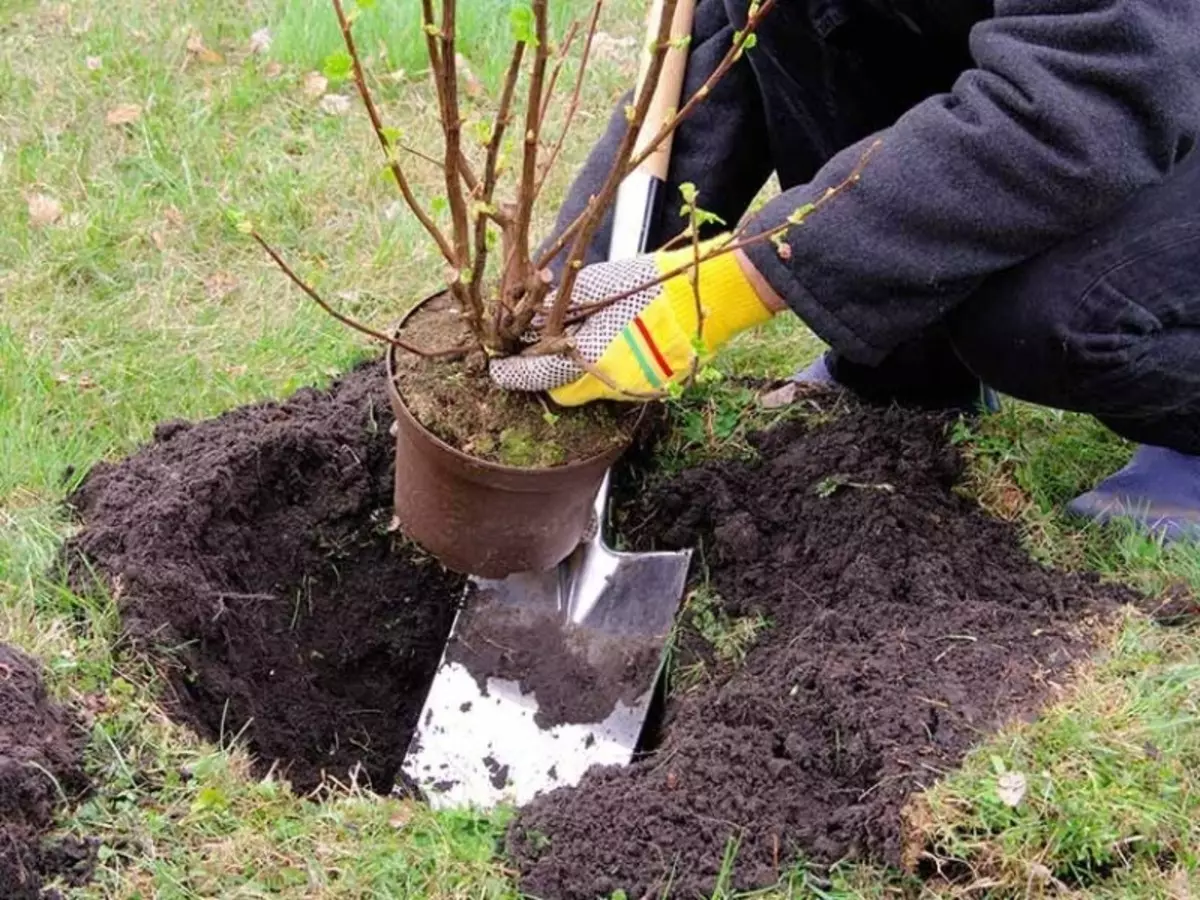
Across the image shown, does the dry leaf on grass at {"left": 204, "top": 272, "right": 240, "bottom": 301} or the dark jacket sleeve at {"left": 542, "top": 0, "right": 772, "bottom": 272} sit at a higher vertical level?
the dark jacket sleeve at {"left": 542, "top": 0, "right": 772, "bottom": 272}

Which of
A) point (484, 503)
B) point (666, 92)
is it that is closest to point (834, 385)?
point (666, 92)

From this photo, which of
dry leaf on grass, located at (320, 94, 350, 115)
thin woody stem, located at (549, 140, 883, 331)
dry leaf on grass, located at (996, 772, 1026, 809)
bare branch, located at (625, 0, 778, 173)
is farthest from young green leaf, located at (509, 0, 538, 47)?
dry leaf on grass, located at (320, 94, 350, 115)

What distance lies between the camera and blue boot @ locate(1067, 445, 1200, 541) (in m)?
2.35

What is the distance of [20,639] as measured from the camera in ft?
6.84

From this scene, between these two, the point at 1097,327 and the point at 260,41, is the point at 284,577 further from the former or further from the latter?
the point at 260,41

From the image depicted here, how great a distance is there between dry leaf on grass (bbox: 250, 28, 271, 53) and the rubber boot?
2107mm

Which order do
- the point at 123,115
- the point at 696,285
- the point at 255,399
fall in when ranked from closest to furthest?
the point at 696,285
the point at 255,399
the point at 123,115

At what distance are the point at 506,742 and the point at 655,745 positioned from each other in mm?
248

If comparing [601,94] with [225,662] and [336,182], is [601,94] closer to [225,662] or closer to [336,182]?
[336,182]

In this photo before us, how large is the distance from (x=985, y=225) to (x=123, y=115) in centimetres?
263

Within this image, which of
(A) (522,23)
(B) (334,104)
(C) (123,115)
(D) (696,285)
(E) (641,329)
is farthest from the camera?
(B) (334,104)

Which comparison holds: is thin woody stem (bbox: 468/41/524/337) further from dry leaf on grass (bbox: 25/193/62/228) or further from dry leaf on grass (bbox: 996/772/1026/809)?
dry leaf on grass (bbox: 25/193/62/228)

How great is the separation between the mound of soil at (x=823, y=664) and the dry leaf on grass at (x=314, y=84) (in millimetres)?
1958

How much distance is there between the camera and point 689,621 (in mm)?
2354
